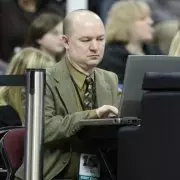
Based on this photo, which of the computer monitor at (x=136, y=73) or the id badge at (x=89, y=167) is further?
the id badge at (x=89, y=167)

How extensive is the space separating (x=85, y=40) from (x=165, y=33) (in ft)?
8.82

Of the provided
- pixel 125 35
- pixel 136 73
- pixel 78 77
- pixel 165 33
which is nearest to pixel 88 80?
pixel 78 77

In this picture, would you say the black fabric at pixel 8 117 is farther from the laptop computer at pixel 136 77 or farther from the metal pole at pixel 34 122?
the laptop computer at pixel 136 77

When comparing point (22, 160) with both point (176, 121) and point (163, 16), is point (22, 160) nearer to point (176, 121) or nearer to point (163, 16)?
point (176, 121)

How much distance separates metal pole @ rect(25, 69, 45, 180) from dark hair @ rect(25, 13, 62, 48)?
2205mm

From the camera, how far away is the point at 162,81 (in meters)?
3.17

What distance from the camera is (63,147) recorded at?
3.65 meters

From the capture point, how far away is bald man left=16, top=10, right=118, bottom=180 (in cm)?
363

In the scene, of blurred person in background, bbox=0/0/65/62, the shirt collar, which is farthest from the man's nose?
blurred person in background, bbox=0/0/65/62

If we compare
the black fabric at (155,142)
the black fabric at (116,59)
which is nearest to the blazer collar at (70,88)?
the black fabric at (155,142)

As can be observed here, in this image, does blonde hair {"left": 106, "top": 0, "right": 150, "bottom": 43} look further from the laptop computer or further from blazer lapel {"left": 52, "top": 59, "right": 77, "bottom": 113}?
the laptop computer

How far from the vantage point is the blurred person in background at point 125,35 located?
5289 millimetres

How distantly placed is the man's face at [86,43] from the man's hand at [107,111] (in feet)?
1.21

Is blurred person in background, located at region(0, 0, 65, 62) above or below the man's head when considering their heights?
above
